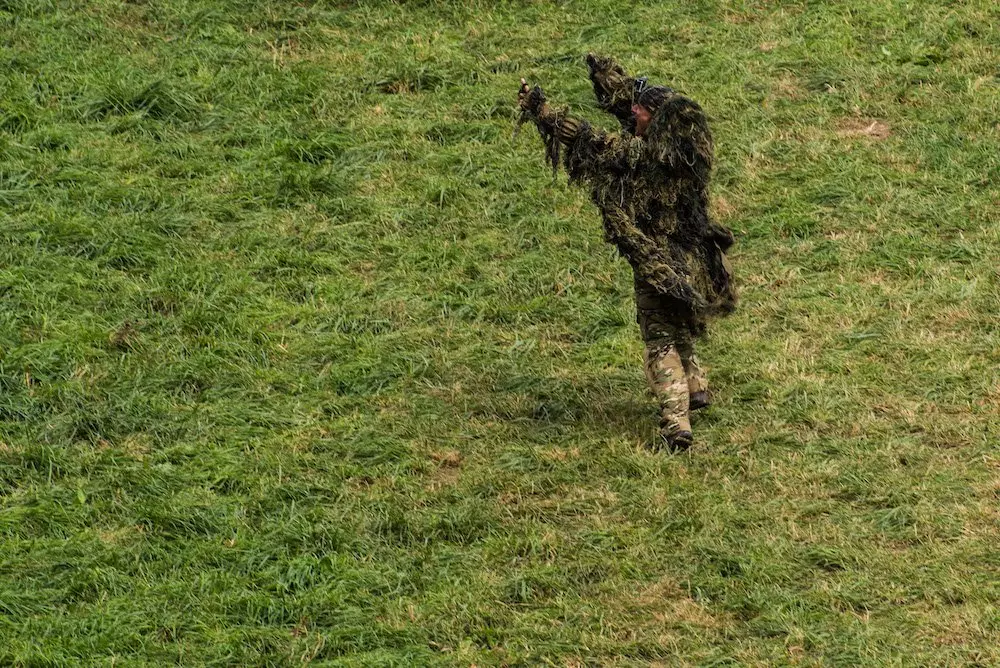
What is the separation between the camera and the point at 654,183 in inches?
388

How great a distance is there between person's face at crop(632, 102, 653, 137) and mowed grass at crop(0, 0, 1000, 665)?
1.70 meters

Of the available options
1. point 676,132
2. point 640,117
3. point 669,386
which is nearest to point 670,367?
point 669,386

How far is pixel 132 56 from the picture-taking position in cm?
1477

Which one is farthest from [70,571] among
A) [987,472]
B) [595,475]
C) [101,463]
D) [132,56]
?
[132,56]

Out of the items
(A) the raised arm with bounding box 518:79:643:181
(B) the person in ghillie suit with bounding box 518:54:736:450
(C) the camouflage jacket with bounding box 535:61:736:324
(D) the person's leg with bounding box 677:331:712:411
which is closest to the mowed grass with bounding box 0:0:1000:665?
(D) the person's leg with bounding box 677:331:712:411

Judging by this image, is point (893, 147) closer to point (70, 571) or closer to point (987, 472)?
point (987, 472)

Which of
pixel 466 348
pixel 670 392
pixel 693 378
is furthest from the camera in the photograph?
pixel 466 348

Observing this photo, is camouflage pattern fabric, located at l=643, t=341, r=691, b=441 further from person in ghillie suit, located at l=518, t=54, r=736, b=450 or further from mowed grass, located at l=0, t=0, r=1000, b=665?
mowed grass, located at l=0, t=0, r=1000, b=665

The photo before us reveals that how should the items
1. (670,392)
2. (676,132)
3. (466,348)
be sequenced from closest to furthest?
(676,132)
(670,392)
(466,348)

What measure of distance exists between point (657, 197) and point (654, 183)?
98 millimetres

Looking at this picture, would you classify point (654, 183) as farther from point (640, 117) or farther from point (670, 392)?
point (670, 392)

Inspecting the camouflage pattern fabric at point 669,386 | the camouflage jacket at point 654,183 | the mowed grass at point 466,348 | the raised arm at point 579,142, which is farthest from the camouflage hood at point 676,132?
the mowed grass at point 466,348

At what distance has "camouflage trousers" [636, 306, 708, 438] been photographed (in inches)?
387

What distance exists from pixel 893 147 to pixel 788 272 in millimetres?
2200
